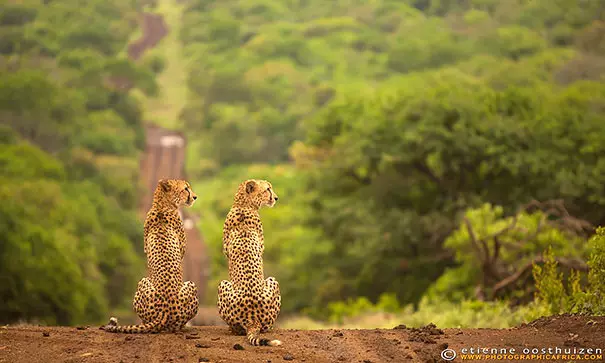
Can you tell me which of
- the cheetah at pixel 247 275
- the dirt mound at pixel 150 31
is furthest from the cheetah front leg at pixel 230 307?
the dirt mound at pixel 150 31

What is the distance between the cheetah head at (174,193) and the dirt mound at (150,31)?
323 feet

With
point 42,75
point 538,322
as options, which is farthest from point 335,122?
point 42,75

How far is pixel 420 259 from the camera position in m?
33.8

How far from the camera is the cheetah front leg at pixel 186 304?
10.4 metres

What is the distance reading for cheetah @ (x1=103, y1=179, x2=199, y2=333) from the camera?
10.3 metres

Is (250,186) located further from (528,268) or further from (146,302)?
(528,268)

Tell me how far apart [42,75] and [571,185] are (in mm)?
57776

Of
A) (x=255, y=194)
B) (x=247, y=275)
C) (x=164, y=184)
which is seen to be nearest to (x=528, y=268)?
(x=255, y=194)

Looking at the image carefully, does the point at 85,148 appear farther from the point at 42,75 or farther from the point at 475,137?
the point at 475,137

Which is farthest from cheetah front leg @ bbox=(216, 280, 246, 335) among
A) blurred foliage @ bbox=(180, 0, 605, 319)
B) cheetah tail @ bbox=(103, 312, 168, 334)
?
blurred foliage @ bbox=(180, 0, 605, 319)

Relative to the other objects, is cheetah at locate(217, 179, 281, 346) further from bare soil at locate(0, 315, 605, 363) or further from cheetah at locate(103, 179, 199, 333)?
cheetah at locate(103, 179, 199, 333)

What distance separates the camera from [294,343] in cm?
986

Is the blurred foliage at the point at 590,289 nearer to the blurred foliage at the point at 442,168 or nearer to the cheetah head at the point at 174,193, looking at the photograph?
the cheetah head at the point at 174,193

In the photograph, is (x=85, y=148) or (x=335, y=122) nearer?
(x=335, y=122)
